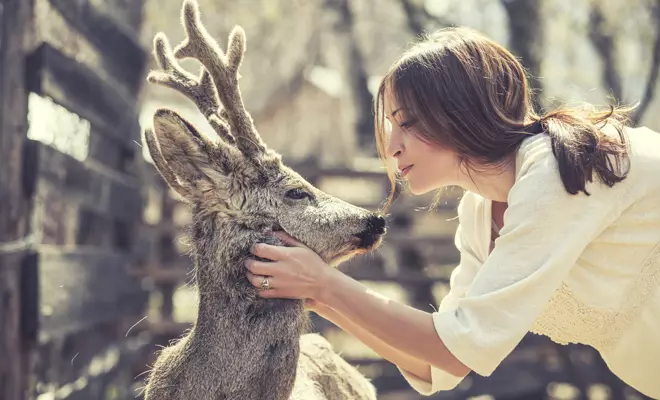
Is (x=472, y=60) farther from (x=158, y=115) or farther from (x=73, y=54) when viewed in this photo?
(x=73, y=54)

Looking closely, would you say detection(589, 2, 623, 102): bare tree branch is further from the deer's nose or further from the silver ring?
the silver ring

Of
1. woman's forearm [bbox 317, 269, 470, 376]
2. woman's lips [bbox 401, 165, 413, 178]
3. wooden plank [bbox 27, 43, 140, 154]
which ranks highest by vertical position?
wooden plank [bbox 27, 43, 140, 154]

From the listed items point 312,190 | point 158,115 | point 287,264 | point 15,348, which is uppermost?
point 158,115

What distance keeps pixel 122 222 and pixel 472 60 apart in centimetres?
437

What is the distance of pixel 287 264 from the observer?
9.48ft

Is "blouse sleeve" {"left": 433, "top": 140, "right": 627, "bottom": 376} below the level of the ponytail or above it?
below

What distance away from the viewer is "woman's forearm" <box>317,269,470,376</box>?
281cm

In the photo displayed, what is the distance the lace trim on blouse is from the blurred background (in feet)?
3.47

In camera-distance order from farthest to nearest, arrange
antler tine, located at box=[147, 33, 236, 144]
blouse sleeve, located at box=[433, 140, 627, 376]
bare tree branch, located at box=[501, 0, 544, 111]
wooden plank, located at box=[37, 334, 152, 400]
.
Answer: bare tree branch, located at box=[501, 0, 544, 111] → wooden plank, located at box=[37, 334, 152, 400] → antler tine, located at box=[147, 33, 236, 144] → blouse sleeve, located at box=[433, 140, 627, 376]

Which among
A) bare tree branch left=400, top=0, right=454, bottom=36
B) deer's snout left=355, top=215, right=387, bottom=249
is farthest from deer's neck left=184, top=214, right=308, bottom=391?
bare tree branch left=400, top=0, right=454, bottom=36

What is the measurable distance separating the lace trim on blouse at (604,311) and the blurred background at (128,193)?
1.06 m

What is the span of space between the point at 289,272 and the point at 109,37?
3849 millimetres

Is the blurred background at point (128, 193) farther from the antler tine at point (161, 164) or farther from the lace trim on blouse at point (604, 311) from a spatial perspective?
the lace trim on blouse at point (604, 311)

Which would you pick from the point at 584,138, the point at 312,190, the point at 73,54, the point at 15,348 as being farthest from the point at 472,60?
the point at 73,54
